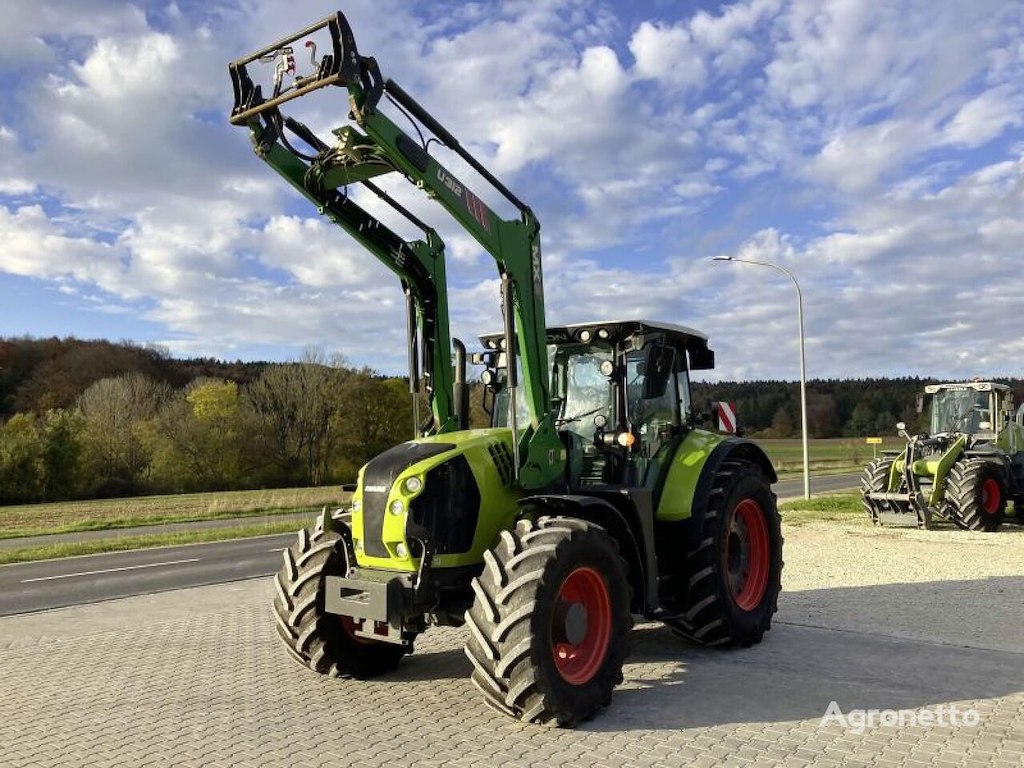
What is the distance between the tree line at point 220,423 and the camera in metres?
43.1

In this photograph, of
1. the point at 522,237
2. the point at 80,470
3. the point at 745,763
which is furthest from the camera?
the point at 80,470

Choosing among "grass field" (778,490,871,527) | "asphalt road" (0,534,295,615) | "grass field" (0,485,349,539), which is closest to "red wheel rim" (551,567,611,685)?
"asphalt road" (0,534,295,615)

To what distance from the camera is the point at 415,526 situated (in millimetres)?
5406

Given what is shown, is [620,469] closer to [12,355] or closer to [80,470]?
[80,470]

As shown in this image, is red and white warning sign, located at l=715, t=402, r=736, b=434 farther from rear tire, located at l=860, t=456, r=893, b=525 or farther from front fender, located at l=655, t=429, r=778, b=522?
rear tire, located at l=860, t=456, r=893, b=525

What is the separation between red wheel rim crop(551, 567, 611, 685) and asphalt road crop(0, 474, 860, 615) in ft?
28.8

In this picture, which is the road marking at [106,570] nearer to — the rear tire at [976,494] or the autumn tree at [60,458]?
the rear tire at [976,494]

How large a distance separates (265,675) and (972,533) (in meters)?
12.9

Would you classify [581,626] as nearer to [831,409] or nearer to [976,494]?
[976,494]

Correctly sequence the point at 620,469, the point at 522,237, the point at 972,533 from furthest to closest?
the point at 972,533, the point at 620,469, the point at 522,237

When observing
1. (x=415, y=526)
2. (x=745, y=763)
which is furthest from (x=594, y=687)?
(x=415, y=526)

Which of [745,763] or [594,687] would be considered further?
[594,687]

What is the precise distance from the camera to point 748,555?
7859 millimetres

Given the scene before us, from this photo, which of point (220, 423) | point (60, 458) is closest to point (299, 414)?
point (220, 423)
